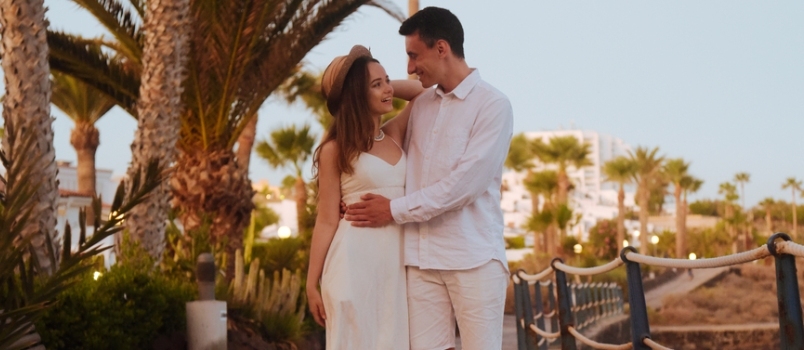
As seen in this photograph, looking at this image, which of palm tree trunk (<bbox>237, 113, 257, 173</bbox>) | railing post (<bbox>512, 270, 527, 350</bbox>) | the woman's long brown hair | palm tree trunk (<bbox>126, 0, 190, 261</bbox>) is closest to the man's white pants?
the woman's long brown hair

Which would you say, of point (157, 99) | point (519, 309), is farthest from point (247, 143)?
point (519, 309)

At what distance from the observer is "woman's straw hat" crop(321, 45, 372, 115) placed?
3789 mm

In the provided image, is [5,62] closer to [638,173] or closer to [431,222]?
[431,222]

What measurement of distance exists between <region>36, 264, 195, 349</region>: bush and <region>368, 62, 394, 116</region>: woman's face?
3.81m

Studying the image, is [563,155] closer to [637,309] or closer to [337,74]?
[637,309]

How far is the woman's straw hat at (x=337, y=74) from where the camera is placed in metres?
3.79

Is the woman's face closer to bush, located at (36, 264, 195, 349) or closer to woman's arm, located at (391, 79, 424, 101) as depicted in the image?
woman's arm, located at (391, 79, 424, 101)

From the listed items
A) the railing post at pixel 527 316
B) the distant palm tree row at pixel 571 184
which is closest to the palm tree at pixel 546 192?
the distant palm tree row at pixel 571 184

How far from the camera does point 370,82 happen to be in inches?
149

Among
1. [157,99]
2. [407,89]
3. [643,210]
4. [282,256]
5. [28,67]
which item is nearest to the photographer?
[407,89]

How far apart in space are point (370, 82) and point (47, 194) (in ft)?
20.2

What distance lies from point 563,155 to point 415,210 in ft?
192

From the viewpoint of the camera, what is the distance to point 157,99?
11930mm

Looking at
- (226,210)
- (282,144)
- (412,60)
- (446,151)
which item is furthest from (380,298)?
(282,144)
